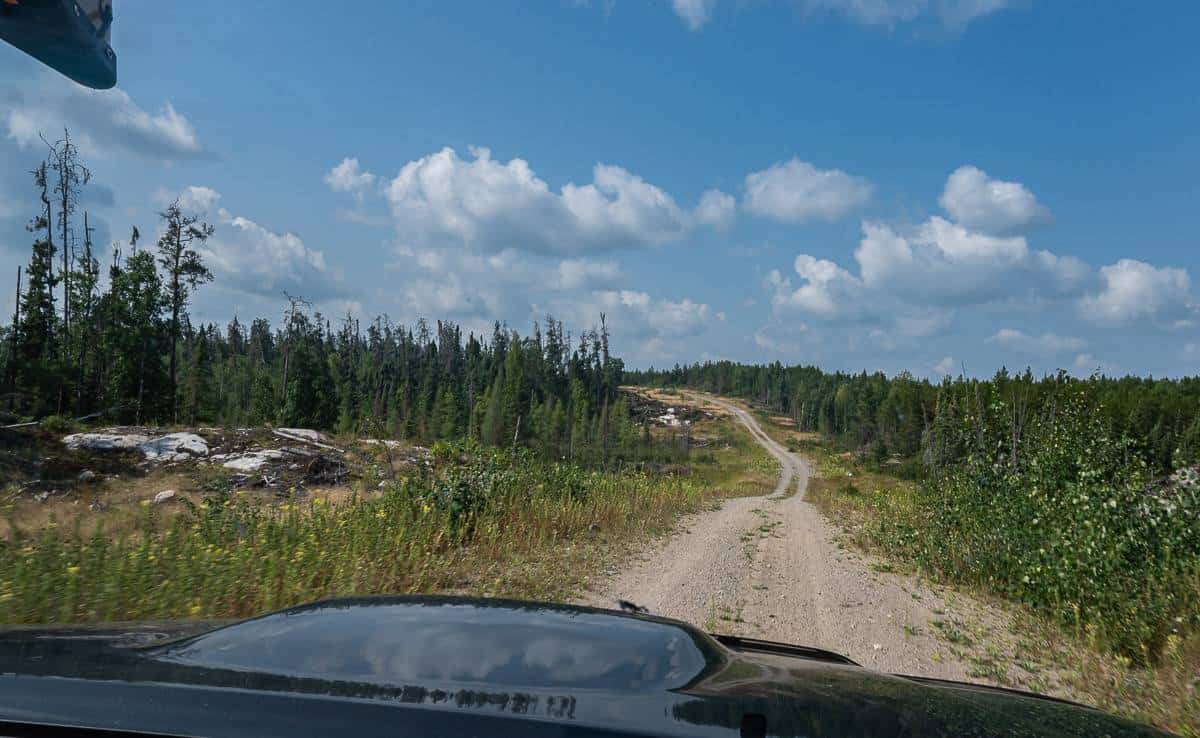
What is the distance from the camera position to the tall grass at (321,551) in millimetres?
5082

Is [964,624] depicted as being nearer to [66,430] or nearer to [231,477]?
[231,477]

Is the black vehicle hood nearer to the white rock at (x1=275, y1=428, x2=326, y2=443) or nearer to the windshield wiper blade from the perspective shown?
the windshield wiper blade

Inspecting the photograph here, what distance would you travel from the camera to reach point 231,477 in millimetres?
17359

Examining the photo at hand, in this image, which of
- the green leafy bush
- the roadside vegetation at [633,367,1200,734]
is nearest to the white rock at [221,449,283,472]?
the roadside vegetation at [633,367,1200,734]

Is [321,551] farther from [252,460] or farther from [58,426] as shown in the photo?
[58,426]

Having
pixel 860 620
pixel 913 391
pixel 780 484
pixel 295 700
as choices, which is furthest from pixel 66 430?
pixel 913 391

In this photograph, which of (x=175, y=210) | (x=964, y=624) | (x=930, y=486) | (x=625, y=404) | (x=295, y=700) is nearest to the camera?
(x=295, y=700)

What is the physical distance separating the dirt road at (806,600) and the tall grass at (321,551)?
1.31 m

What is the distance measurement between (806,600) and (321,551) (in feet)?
19.9

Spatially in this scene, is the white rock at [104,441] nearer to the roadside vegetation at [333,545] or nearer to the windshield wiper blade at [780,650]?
the roadside vegetation at [333,545]

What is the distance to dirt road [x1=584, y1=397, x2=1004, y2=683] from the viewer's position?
6.88 metres

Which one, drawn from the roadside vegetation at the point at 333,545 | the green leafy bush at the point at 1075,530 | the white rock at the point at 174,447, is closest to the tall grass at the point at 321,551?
the roadside vegetation at the point at 333,545

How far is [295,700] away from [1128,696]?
20.7ft

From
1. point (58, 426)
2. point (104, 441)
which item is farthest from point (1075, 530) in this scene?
point (58, 426)
